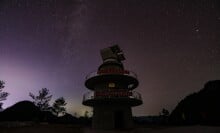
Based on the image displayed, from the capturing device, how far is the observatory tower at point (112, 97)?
25344mm

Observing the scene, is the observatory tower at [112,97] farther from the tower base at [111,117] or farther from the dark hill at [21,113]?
the dark hill at [21,113]

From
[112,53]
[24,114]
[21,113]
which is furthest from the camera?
[24,114]

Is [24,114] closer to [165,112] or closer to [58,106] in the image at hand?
[58,106]

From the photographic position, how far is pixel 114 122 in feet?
85.3

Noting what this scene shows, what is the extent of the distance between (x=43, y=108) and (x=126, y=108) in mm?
57955

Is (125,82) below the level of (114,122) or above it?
above

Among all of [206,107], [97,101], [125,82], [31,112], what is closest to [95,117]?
[97,101]

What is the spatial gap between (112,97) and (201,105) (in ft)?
159

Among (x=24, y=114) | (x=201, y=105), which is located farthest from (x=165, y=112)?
(x=24, y=114)

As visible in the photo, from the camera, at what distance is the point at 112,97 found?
81.9ft

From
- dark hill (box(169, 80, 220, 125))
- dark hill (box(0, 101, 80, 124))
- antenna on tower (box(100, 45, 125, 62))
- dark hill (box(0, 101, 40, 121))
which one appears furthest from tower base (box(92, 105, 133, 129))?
dark hill (box(169, 80, 220, 125))

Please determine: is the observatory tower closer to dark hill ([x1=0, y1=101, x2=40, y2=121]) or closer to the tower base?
the tower base

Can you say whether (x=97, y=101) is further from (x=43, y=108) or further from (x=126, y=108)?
(x=43, y=108)

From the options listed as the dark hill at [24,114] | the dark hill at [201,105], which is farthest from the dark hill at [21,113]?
the dark hill at [201,105]
